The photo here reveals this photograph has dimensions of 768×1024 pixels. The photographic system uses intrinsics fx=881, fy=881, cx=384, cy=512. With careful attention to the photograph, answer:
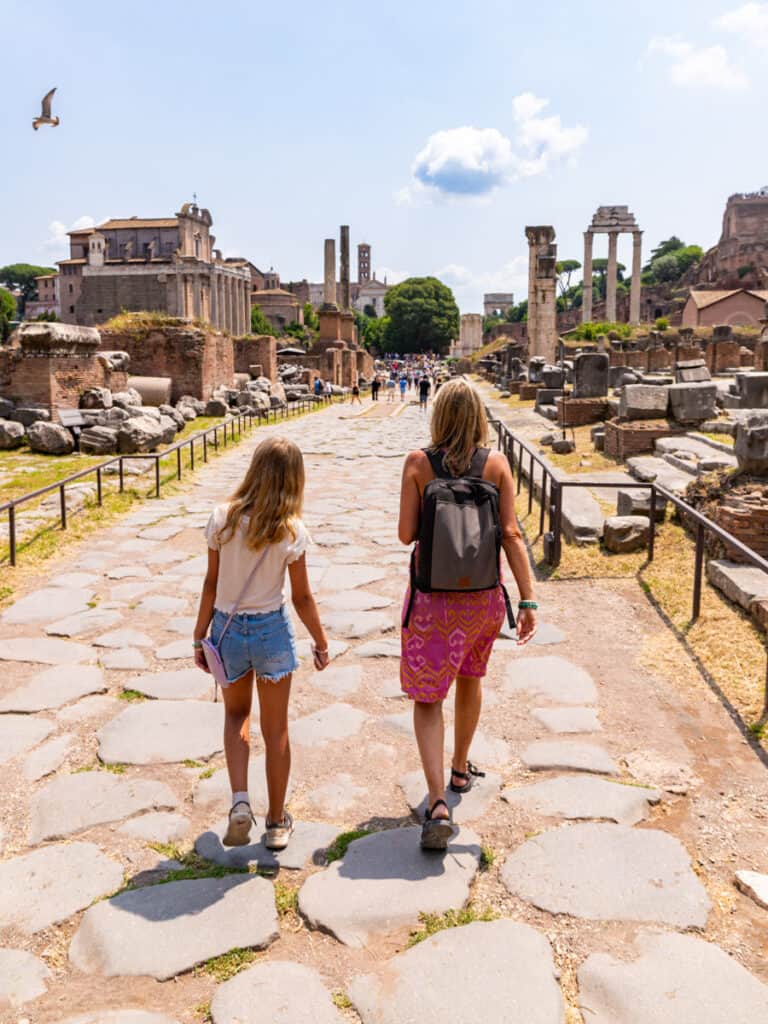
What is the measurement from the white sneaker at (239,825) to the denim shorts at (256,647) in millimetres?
432

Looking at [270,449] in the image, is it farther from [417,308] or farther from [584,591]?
[417,308]

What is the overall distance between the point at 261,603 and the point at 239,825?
29.6 inches

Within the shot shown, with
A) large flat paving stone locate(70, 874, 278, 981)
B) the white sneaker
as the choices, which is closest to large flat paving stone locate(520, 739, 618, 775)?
the white sneaker

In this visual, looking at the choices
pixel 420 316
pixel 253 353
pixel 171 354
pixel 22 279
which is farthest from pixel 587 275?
pixel 22 279

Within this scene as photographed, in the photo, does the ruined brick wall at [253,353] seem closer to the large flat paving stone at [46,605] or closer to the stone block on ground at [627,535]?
the stone block on ground at [627,535]

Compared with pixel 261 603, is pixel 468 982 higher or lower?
lower

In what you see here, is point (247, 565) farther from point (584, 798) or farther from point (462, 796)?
point (584, 798)

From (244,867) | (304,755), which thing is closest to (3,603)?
(304,755)

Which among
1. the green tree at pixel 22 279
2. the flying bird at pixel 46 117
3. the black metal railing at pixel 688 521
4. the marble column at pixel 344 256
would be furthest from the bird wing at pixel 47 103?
the green tree at pixel 22 279

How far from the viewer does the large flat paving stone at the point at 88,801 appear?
3.23m

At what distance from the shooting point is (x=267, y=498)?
9.78 feet

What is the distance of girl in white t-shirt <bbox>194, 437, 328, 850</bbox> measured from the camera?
118 inches

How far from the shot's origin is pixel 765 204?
8675 centimetres

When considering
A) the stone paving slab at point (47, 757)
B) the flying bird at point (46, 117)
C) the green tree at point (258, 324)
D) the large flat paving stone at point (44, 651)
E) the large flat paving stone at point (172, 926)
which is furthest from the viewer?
the green tree at point (258, 324)
